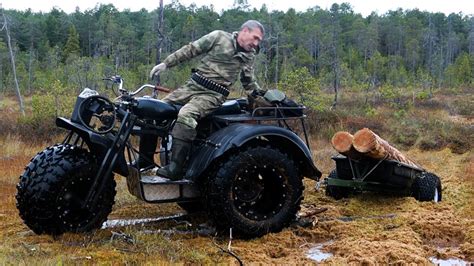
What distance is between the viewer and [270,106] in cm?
632

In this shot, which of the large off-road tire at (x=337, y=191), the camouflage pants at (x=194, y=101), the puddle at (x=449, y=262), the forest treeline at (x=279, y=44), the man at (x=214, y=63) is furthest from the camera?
the forest treeline at (x=279, y=44)

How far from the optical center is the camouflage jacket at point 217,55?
20.1 feet

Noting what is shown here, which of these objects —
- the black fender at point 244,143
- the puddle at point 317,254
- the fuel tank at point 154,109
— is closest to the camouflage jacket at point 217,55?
the fuel tank at point 154,109

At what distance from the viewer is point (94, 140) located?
5430 millimetres

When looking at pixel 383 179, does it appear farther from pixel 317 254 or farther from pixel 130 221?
pixel 130 221

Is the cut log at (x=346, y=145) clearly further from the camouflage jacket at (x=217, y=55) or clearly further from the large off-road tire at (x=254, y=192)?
the camouflage jacket at (x=217, y=55)

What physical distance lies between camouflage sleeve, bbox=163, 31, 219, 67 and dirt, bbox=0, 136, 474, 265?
1.82 meters

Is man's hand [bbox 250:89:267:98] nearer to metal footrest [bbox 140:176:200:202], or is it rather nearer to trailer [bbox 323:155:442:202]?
metal footrest [bbox 140:176:200:202]

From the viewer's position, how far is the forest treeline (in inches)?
2274

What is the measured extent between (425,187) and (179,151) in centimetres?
396

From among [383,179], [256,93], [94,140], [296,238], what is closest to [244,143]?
[256,93]

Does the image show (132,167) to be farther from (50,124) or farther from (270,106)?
(50,124)

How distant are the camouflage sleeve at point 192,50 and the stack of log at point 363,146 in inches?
104

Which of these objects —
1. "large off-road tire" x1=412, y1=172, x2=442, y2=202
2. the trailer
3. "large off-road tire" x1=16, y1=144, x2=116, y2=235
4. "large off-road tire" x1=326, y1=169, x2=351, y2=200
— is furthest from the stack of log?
"large off-road tire" x1=16, y1=144, x2=116, y2=235
